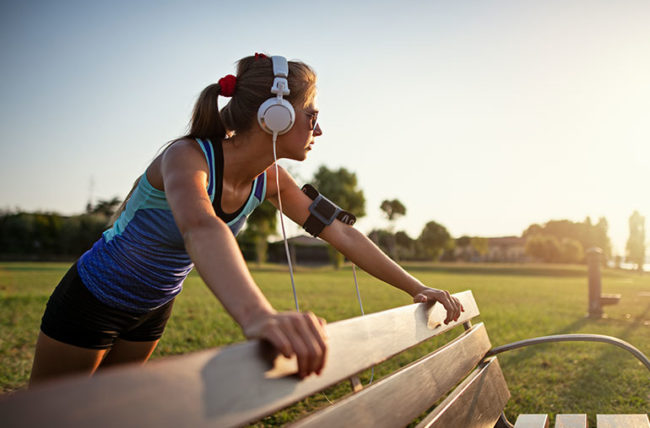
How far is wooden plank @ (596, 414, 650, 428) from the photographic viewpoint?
2.57 m

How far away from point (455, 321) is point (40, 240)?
58.8 metres

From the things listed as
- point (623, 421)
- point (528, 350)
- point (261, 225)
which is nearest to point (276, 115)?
point (623, 421)

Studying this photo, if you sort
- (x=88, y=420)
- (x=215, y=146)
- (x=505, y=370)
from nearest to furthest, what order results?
(x=88, y=420)
(x=215, y=146)
(x=505, y=370)

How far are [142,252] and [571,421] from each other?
7.67 ft

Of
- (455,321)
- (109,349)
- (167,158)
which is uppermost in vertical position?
(167,158)

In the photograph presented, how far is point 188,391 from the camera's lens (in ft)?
2.42

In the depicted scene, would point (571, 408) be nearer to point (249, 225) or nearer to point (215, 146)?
point (215, 146)

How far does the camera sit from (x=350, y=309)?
11.3m

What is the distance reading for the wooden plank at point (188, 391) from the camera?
605 millimetres

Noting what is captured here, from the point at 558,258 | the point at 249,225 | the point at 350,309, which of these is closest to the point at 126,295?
the point at 350,309

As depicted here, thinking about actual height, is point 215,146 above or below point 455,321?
above

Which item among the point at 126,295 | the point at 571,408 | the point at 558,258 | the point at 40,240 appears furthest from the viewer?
the point at 558,258

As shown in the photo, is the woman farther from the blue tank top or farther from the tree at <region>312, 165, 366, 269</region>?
the tree at <region>312, 165, 366, 269</region>

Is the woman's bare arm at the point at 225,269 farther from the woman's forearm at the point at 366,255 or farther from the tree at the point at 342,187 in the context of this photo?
the tree at the point at 342,187
